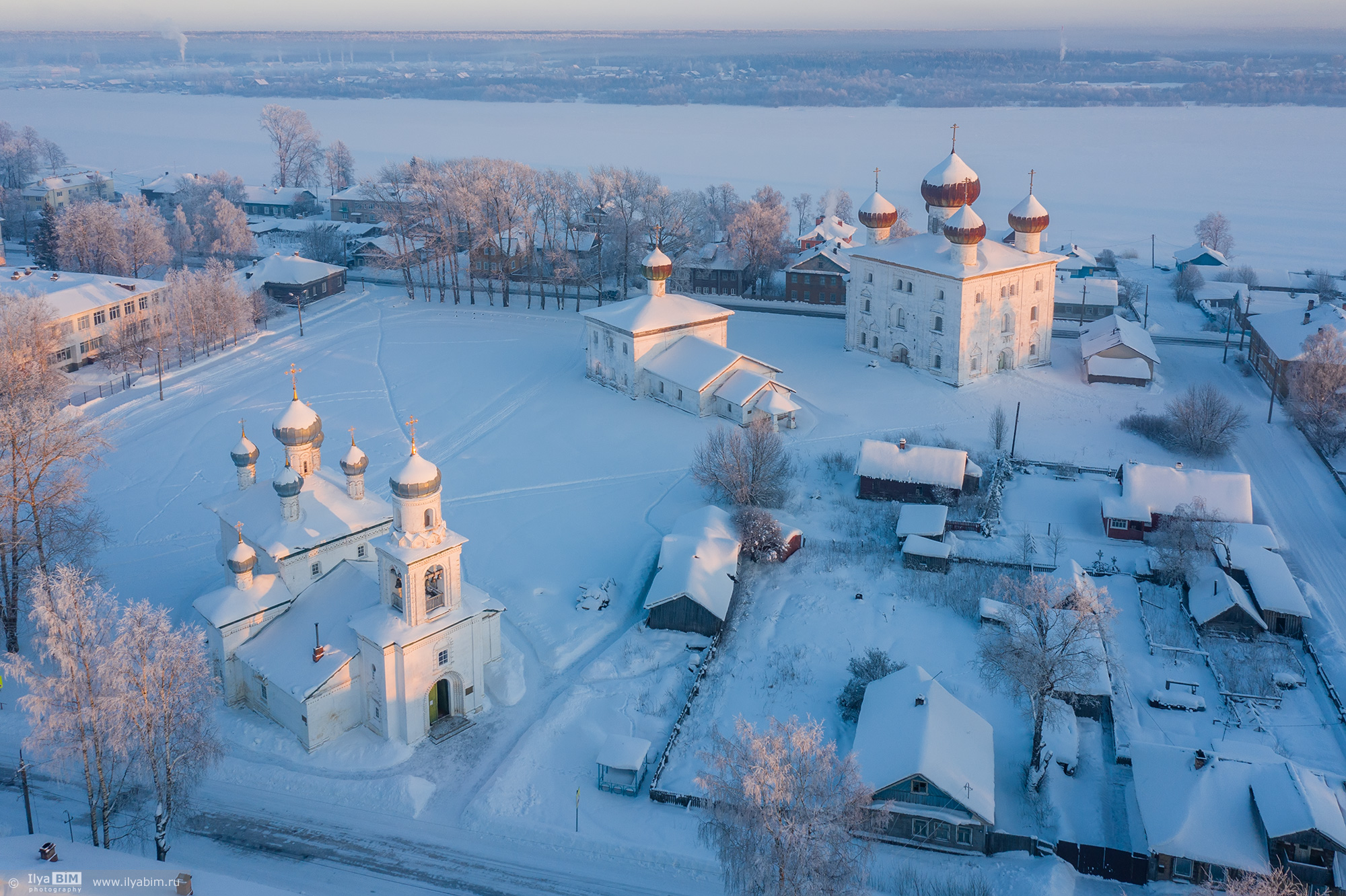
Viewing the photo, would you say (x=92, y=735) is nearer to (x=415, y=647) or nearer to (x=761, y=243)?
(x=415, y=647)

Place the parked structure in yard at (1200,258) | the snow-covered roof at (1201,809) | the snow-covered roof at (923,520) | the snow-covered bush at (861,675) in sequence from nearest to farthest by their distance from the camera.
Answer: the snow-covered roof at (1201,809)
the snow-covered bush at (861,675)
the snow-covered roof at (923,520)
the parked structure in yard at (1200,258)

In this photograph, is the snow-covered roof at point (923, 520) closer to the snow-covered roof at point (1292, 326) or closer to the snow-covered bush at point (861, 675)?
the snow-covered bush at point (861, 675)

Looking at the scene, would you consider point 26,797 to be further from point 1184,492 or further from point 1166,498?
point 1184,492

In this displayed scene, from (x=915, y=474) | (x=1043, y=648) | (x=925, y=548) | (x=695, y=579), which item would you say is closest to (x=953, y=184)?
(x=915, y=474)

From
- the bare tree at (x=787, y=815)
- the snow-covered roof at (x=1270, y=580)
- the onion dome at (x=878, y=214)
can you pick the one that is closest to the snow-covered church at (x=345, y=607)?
the bare tree at (x=787, y=815)

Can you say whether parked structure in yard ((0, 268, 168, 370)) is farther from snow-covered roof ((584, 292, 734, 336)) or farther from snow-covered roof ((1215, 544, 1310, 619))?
snow-covered roof ((1215, 544, 1310, 619))

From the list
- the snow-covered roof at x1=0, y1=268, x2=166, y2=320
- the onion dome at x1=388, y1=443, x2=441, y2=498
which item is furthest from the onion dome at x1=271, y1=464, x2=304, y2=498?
the snow-covered roof at x1=0, y1=268, x2=166, y2=320
